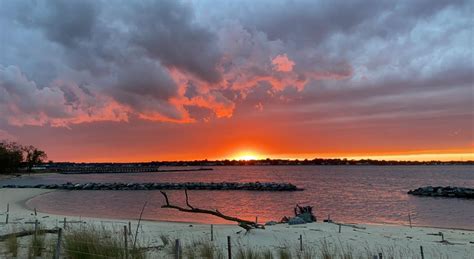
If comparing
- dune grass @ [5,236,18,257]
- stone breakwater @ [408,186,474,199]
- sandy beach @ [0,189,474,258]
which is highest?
dune grass @ [5,236,18,257]

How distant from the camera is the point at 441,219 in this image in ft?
107

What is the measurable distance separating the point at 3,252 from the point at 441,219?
32901 mm

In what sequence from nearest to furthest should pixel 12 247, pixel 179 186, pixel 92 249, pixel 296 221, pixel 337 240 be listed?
pixel 92 249 < pixel 12 247 < pixel 337 240 < pixel 296 221 < pixel 179 186

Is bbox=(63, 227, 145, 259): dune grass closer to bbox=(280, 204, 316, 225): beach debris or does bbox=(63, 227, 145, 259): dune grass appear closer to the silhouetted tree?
bbox=(280, 204, 316, 225): beach debris

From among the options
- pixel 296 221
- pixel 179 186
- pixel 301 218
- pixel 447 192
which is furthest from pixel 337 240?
pixel 179 186

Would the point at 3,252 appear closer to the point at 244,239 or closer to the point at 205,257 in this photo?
the point at 205,257

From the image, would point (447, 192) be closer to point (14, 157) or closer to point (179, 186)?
point (179, 186)

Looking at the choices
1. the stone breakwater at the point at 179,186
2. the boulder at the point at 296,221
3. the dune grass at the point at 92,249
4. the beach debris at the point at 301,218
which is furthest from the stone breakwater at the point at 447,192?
the dune grass at the point at 92,249

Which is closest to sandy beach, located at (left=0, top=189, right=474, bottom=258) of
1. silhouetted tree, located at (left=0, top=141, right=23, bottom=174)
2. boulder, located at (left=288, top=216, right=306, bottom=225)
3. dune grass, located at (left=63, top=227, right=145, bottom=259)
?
boulder, located at (left=288, top=216, right=306, bottom=225)

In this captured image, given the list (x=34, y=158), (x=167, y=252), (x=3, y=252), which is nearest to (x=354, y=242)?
(x=167, y=252)

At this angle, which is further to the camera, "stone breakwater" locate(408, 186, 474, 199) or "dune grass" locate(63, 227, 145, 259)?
"stone breakwater" locate(408, 186, 474, 199)

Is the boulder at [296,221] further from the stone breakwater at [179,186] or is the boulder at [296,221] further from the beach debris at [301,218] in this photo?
the stone breakwater at [179,186]

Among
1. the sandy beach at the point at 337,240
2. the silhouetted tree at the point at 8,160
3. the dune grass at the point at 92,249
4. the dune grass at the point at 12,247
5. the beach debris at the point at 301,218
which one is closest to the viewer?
the dune grass at the point at 92,249

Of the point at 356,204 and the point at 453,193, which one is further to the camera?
the point at 453,193
